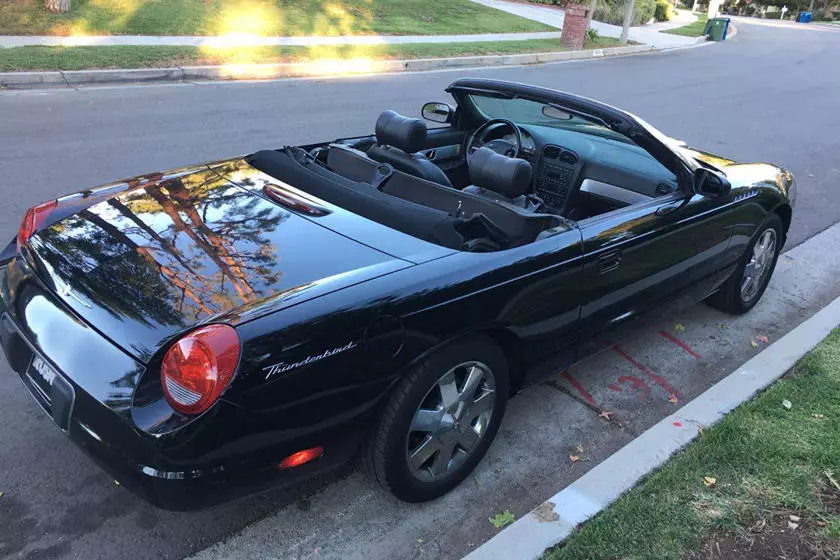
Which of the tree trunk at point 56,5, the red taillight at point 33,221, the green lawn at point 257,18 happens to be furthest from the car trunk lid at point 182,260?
the tree trunk at point 56,5

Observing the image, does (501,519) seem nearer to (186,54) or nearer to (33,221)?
(33,221)

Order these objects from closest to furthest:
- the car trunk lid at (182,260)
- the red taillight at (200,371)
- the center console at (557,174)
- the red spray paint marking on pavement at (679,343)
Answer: the red taillight at (200,371)
the car trunk lid at (182,260)
the center console at (557,174)
the red spray paint marking on pavement at (679,343)

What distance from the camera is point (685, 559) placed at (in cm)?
261

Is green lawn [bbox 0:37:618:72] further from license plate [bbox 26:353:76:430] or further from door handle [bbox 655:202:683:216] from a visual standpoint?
door handle [bbox 655:202:683:216]

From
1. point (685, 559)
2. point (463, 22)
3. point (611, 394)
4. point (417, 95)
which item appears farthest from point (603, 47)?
point (685, 559)

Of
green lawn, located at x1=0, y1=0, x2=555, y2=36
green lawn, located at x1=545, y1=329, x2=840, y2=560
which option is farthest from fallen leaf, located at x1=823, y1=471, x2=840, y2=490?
green lawn, located at x1=0, y1=0, x2=555, y2=36

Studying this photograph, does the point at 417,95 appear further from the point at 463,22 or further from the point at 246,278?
the point at 463,22

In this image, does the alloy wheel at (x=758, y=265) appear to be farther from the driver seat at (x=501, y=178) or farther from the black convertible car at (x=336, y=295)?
the driver seat at (x=501, y=178)

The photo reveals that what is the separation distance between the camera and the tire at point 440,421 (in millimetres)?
2566

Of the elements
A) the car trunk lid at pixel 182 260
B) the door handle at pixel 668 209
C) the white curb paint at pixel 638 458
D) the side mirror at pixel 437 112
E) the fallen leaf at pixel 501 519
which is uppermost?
the side mirror at pixel 437 112

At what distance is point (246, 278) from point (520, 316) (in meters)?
1.13

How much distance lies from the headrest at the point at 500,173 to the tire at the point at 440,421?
0.78 meters

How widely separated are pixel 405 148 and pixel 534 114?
0.97 meters

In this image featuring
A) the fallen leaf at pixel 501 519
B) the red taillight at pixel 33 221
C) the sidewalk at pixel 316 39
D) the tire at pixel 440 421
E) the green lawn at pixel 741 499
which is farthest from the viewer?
the sidewalk at pixel 316 39
